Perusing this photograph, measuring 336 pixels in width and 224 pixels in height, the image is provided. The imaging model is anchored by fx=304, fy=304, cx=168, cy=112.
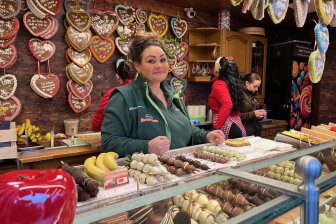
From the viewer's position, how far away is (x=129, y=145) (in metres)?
1.61

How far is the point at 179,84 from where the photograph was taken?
478 centimetres

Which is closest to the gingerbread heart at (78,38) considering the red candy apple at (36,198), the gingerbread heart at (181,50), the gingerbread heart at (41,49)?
the gingerbread heart at (41,49)

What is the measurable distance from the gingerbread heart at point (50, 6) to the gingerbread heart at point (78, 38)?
236 millimetres

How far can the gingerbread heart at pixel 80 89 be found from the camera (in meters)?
3.60

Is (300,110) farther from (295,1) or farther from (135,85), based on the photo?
(135,85)

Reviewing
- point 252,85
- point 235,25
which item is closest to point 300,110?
point 235,25

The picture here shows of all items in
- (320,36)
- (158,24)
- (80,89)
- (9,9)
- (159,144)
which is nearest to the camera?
(159,144)

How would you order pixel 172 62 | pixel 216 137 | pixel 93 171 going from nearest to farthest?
1. pixel 93 171
2. pixel 216 137
3. pixel 172 62

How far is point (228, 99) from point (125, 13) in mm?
1870

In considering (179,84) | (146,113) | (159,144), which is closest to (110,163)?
(159,144)

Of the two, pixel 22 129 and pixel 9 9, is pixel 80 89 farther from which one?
pixel 9 9

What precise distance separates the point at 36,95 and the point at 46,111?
22cm

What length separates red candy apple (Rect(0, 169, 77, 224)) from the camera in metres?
0.38

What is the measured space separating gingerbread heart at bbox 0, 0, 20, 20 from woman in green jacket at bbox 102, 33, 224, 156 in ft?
6.03
